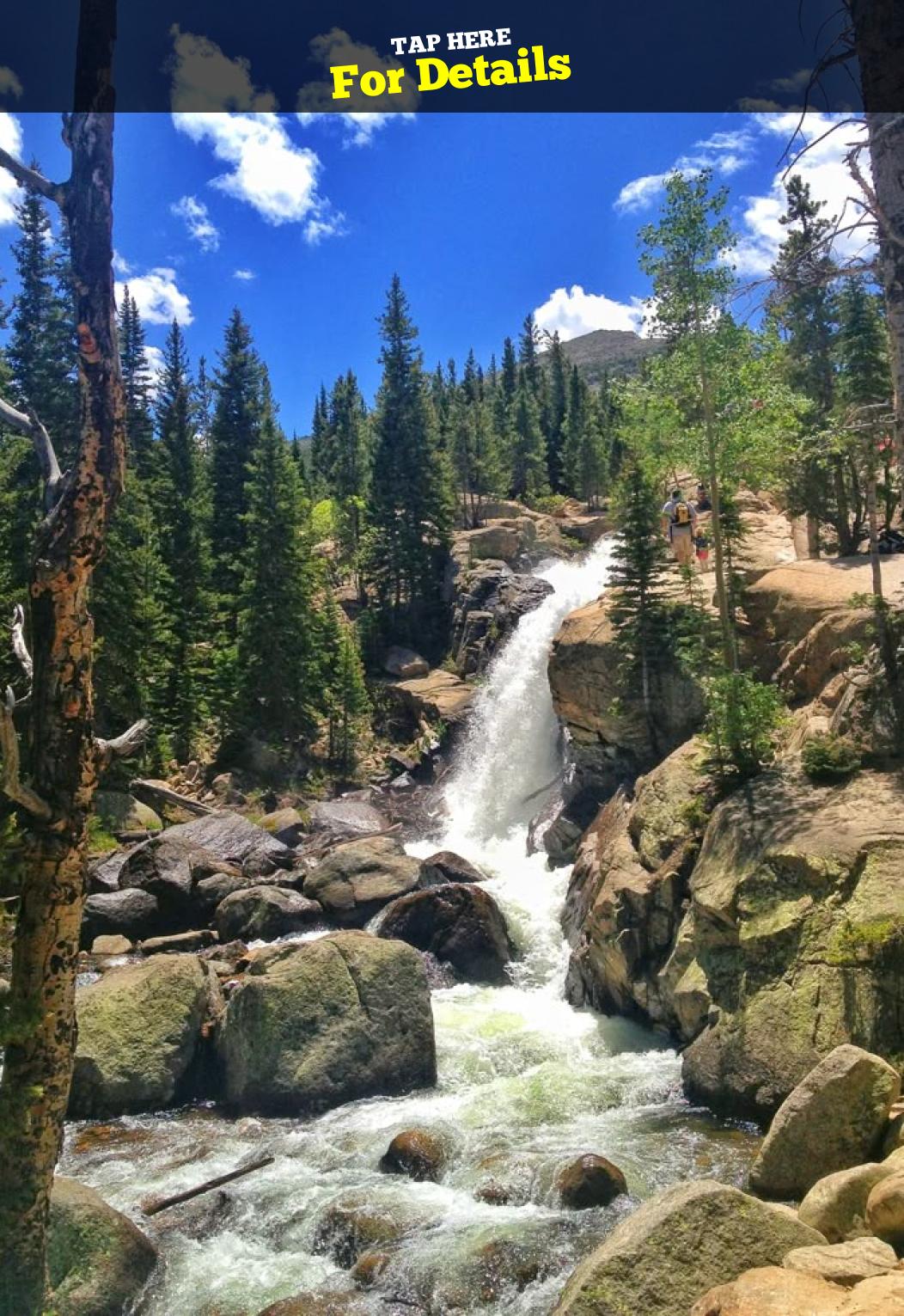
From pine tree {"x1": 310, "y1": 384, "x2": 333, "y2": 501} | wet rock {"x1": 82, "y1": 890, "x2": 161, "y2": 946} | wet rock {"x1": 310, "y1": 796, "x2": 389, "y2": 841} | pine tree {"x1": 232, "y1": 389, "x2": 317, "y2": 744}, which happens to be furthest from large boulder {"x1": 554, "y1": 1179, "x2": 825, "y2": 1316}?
pine tree {"x1": 310, "y1": 384, "x2": 333, "y2": 501}

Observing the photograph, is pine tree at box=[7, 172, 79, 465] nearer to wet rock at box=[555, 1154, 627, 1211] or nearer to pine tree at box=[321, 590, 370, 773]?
pine tree at box=[321, 590, 370, 773]

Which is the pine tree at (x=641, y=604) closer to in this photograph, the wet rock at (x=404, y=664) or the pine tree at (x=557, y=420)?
the wet rock at (x=404, y=664)

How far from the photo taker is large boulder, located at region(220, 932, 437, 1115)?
1353 cm

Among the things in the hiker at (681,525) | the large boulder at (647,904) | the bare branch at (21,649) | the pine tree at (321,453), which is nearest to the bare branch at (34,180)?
the bare branch at (21,649)

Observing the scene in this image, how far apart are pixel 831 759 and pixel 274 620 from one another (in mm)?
27689

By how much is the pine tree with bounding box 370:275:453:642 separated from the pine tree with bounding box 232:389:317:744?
432 inches

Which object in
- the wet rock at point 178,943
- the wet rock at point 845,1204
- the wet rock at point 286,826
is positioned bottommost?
the wet rock at point 178,943

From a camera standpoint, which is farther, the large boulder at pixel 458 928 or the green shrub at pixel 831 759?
the large boulder at pixel 458 928

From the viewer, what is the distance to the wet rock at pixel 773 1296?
5156 mm

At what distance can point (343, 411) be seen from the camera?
292ft

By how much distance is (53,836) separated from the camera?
5.62 metres

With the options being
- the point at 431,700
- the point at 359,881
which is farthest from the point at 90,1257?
the point at 431,700

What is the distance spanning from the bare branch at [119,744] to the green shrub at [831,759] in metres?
11.5

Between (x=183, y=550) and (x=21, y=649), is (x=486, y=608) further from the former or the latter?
(x=21, y=649)
